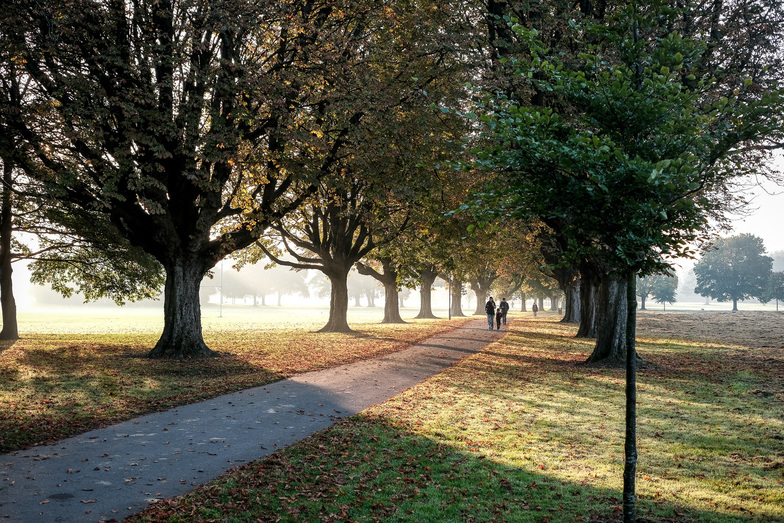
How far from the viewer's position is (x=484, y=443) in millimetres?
8000

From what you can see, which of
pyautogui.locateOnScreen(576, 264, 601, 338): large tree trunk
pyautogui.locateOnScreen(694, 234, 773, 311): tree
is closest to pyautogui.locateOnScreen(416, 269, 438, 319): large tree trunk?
pyautogui.locateOnScreen(576, 264, 601, 338): large tree trunk

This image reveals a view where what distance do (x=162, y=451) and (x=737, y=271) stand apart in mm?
128793

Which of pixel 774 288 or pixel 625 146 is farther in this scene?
pixel 774 288

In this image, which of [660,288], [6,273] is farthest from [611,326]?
[660,288]

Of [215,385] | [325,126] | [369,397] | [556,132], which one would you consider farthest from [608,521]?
[325,126]

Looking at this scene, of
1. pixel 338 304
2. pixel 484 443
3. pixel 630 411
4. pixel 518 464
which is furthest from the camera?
pixel 338 304

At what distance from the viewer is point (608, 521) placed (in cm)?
525

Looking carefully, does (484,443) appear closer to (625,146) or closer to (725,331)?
(625,146)

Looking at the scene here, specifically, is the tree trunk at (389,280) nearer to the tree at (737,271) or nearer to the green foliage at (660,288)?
the green foliage at (660,288)

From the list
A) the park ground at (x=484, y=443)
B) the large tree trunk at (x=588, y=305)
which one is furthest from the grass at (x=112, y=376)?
the large tree trunk at (x=588, y=305)

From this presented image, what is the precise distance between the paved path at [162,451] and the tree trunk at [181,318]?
6350 millimetres

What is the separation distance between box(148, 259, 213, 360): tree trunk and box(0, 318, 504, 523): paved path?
635cm

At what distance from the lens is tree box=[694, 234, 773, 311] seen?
4294 inches

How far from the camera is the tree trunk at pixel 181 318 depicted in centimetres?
1732
